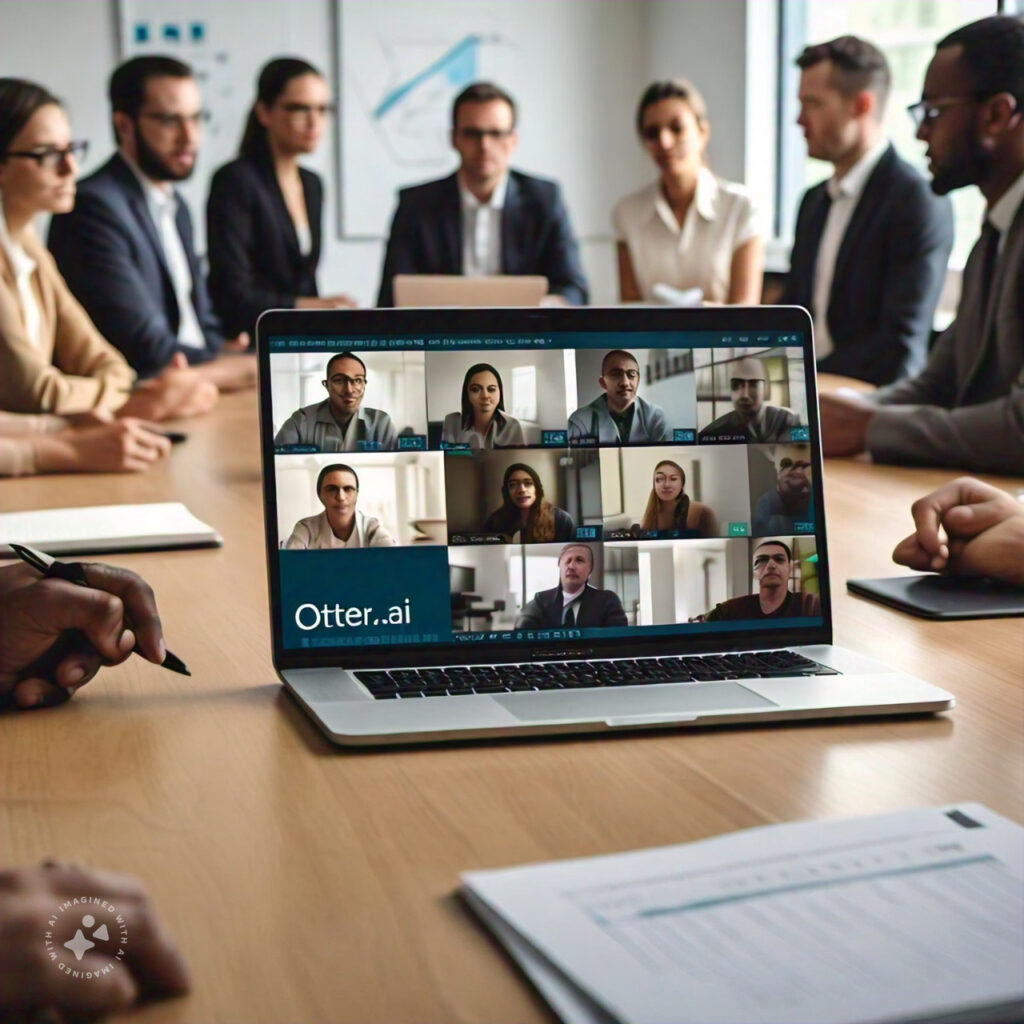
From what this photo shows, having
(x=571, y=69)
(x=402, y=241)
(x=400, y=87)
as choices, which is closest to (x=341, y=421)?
(x=402, y=241)

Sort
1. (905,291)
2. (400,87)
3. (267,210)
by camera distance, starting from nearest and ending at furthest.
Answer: (905,291)
(267,210)
(400,87)

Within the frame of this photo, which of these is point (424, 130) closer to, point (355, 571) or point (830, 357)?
point (830, 357)

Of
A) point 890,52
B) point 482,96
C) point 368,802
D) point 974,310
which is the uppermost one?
point 890,52

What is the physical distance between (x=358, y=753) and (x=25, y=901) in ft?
1.00

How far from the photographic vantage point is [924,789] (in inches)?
31.6

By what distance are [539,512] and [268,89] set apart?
13.2ft

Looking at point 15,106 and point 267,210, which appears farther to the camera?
point 267,210

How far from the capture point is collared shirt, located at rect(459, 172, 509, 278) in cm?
449

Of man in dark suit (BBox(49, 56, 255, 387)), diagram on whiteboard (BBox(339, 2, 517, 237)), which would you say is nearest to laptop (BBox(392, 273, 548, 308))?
man in dark suit (BBox(49, 56, 255, 387))

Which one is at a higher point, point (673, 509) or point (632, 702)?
point (673, 509)

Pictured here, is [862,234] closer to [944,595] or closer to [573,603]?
[944,595]

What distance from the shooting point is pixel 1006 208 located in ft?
8.47

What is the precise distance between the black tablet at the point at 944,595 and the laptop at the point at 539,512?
226mm

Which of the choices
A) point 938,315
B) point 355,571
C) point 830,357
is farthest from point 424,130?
point 355,571
